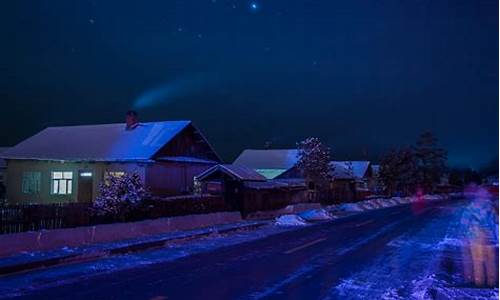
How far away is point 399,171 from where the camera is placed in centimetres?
9994

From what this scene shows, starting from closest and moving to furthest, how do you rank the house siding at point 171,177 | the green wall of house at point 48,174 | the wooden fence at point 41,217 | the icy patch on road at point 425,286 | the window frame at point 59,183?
1. the icy patch on road at point 425,286
2. the wooden fence at point 41,217
3. the green wall of house at point 48,174
4. the house siding at point 171,177
5. the window frame at point 59,183

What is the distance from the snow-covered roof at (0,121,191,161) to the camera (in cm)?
3647

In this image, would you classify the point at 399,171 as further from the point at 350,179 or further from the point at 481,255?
the point at 481,255

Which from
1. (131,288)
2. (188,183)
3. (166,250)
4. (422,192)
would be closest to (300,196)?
(188,183)

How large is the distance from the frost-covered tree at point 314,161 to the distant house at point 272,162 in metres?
10.3

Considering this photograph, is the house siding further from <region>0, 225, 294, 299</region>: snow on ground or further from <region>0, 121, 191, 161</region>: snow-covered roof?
<region>0, 225, 294, 299</region>: snow on ground

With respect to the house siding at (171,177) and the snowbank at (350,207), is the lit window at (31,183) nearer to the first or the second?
the house siding at (171,177)

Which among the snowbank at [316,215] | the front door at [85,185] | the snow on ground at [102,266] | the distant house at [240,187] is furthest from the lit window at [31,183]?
the snow on ground at [102,266]

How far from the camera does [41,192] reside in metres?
37.6

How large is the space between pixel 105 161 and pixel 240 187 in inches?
362

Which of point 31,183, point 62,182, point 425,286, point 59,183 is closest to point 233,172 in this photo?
point 62,182

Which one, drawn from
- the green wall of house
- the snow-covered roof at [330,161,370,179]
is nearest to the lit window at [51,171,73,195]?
the green wall of house

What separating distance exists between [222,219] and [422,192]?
9237 cm

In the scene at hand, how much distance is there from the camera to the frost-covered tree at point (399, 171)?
314 ft
